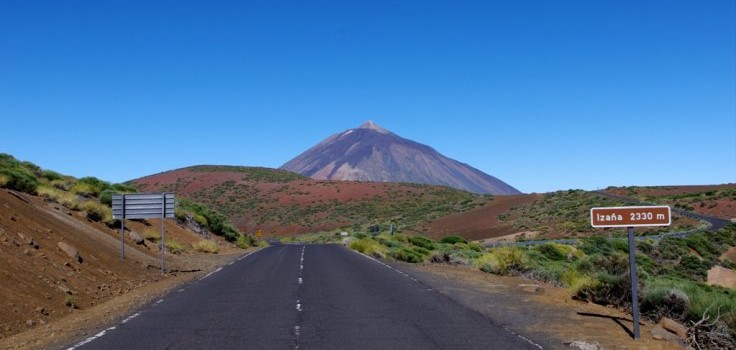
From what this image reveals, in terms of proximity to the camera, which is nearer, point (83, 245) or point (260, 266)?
point (83, 245)

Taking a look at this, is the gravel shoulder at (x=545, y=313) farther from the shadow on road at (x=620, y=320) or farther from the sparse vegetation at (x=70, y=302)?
the sparse vegetation at (x=70, y=302)

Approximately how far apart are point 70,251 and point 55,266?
7.01ft

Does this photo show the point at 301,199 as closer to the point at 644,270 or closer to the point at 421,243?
the point at 421,243

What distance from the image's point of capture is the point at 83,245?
2288 cm

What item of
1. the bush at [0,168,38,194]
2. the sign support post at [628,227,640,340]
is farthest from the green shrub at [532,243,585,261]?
the sign support post at [628,227,640,340]

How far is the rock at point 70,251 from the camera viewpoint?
20.1 metres

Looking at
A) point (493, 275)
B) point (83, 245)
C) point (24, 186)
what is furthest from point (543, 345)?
point (24, 186)

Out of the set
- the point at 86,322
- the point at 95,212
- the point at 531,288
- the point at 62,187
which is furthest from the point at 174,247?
the point at 86,322

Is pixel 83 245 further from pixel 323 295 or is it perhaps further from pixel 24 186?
pixel 323 295

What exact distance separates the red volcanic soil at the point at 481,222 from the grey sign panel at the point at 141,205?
5401cm

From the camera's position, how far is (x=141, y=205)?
25312 mm

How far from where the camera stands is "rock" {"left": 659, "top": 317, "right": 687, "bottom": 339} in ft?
37.9

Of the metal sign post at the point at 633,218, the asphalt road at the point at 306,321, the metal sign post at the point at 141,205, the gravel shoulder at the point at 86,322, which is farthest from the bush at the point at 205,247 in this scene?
the metal sign post at the point at 633,218

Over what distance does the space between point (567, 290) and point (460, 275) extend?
6.79 meters
